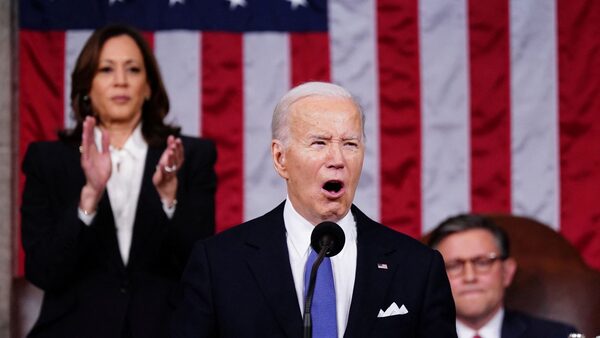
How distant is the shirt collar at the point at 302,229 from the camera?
2.67m

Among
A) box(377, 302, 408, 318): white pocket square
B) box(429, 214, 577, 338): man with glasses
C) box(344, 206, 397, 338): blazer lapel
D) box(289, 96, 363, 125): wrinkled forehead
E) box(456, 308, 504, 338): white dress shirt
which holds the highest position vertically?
box(289, 96, 363, 125): wrinkled forehead

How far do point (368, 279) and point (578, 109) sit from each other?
2.89m

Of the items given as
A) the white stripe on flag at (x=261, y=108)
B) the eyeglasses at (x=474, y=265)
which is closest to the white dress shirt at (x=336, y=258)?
the eyeglasses at (x=474, y=265)

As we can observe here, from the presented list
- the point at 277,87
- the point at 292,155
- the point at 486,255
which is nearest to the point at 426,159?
the point at 277,87

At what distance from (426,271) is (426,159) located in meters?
2.61

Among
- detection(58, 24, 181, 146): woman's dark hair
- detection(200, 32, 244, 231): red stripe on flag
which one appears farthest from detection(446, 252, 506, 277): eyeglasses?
detection(200, 32, 244, 231): red stripe on flag

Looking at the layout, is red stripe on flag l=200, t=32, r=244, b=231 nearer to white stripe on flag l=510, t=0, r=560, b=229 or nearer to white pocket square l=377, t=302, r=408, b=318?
white stripe on flag l=510, t=0, r=560, b=229

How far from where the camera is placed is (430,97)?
520 centimetres

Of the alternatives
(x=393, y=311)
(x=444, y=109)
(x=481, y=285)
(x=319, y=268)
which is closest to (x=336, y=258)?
(x=319, y=268)

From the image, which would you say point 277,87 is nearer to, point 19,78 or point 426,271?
point 19,78

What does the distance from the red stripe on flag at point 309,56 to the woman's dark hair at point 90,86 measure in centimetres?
133

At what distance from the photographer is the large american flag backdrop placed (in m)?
5.12

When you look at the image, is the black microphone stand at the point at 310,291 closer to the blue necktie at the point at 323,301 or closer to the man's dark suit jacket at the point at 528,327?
the blue necktie at the point at 323,301

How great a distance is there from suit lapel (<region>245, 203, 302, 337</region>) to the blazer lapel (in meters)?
0.12
